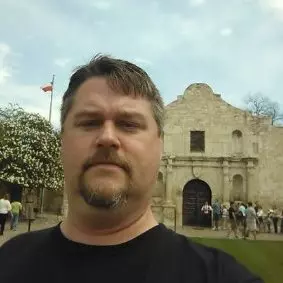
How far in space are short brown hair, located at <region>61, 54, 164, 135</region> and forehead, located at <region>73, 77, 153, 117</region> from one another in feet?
0.08

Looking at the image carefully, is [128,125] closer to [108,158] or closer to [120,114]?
[120,114]

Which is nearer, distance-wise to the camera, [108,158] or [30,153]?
[108,158]

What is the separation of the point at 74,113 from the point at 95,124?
0.13 meters

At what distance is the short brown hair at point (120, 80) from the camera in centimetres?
188

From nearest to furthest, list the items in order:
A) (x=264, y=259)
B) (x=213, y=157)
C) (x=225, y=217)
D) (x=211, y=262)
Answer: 1. (x=211, y=262)
2. (x=264, y=259)
3. (x=225, y=217)
4. (x=213, y=157)

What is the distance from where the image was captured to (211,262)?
166 cm

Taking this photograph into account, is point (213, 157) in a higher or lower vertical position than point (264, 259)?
higher

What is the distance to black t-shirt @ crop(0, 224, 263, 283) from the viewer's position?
162 cm

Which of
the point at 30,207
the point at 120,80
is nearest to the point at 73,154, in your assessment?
the point at 120,80

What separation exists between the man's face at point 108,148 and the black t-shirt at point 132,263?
18cm

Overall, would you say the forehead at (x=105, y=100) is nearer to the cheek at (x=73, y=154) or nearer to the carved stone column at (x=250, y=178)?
the cheek at (x=73, y=154)

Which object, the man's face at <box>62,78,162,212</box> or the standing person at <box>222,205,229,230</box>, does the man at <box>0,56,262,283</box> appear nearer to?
the man's face at <box>62,78,162,212</box>

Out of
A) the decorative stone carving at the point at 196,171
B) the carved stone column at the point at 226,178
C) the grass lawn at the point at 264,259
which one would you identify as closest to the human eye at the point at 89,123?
the grass lawn at the point at 264,259

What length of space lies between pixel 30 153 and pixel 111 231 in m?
24.8
